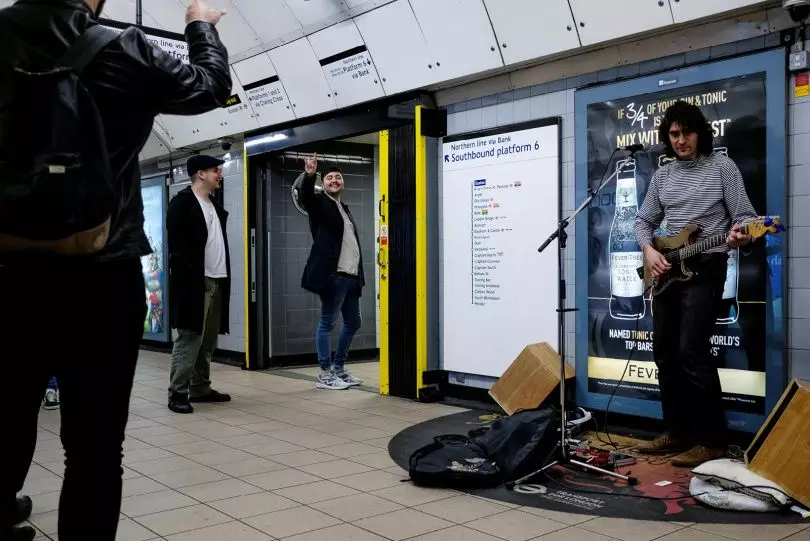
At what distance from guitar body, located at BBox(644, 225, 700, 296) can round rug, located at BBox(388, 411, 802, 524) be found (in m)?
0.96

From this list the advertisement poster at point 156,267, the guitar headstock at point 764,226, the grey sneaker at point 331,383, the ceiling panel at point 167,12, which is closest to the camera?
the guitar headstock at point 764,226

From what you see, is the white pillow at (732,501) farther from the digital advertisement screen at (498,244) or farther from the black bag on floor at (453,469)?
the digital advertisement screen at (498,244)

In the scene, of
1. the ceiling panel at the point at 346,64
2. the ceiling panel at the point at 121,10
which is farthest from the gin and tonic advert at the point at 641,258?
the ceiling panel at the point at 121,10

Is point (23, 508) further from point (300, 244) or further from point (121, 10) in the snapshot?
point (121, 10)

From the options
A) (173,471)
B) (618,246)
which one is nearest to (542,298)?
(618,246)

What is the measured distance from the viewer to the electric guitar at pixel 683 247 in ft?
11.7

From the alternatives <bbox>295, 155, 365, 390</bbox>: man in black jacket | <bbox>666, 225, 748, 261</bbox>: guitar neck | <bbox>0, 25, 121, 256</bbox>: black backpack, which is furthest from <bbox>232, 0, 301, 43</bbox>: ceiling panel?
<bbox>0, 25, 121, 256</bbox>: black backpack

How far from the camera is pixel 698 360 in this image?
391 centimetres

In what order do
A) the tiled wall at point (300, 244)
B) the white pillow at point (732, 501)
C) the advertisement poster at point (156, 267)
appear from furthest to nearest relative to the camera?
the advertisement poster at point (156, 267) → the tiled wall at point (300, 244) → the white pillow at point (732, 501)

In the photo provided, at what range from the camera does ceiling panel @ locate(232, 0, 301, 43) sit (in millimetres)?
6703

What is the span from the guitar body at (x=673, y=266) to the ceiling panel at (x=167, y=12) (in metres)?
5.55

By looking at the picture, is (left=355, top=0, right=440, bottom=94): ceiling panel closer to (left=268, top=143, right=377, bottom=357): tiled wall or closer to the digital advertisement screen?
the digital advertisement screen

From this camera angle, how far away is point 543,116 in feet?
17.2

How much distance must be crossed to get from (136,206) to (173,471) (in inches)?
97.6
